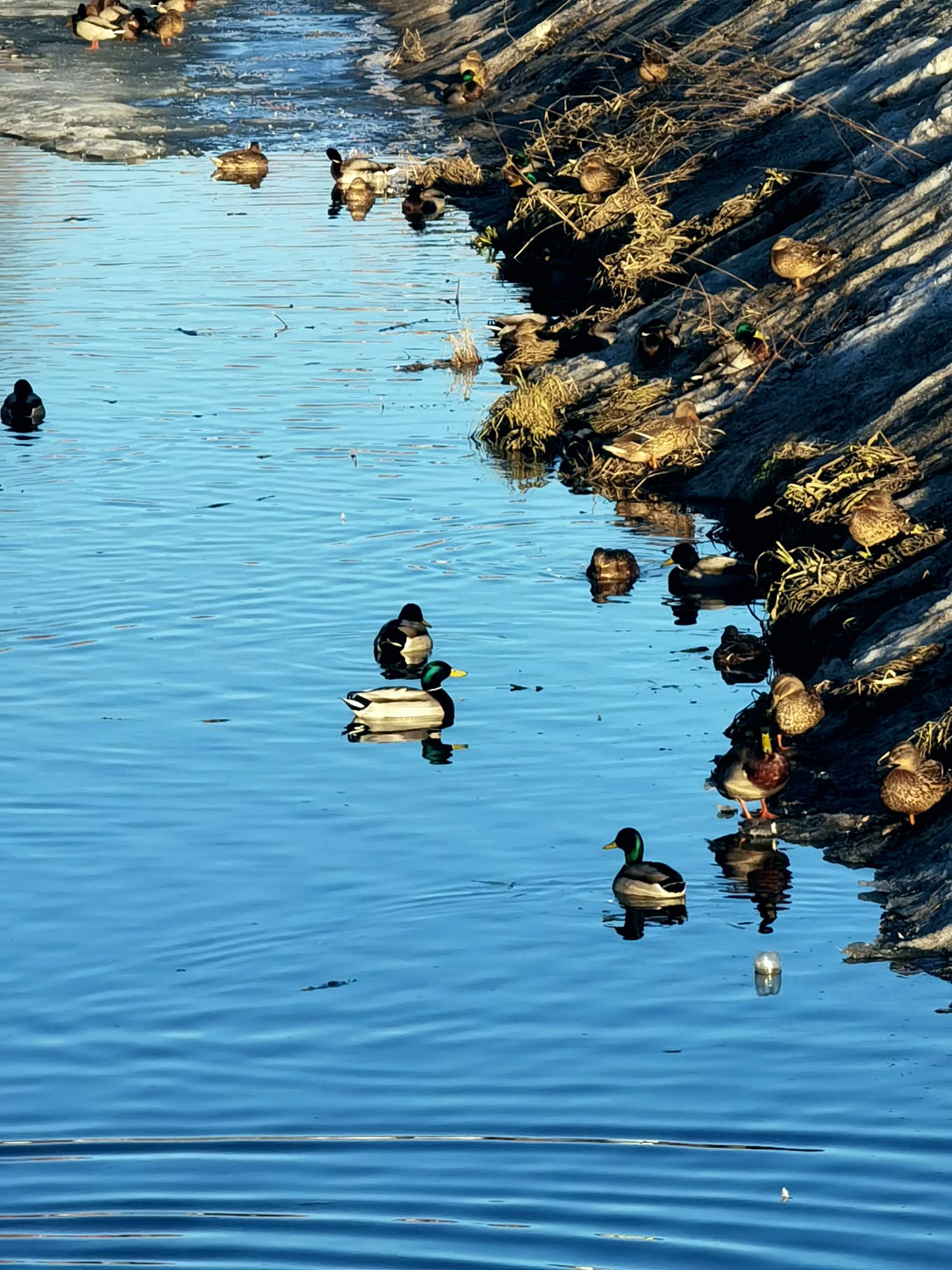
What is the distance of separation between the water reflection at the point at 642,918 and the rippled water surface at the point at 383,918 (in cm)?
4

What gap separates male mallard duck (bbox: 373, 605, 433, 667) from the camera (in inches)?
710

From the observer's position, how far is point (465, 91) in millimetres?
47375

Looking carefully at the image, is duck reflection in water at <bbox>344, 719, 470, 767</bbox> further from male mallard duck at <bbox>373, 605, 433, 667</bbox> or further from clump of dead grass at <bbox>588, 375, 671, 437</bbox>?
clump of dead grass at <bbox>588, 375, 671, 437</bbox>

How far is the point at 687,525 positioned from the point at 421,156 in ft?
77.2

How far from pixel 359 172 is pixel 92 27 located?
18.9 metres

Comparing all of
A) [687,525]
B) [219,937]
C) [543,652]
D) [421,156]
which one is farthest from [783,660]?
[421,156]

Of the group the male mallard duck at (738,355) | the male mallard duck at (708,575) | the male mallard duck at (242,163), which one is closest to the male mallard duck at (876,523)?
the male mallard duck at (708,575)

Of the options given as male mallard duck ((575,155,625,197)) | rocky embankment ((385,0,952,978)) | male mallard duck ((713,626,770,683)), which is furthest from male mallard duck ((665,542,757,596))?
male mallard duck ((575,155,625,197))

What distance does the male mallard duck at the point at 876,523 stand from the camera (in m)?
18.1

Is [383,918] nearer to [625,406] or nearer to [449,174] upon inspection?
[625,406]

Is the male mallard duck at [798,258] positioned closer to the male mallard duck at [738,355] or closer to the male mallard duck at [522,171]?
the male mallard duck at [738,355]

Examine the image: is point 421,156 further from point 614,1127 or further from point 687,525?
point 614,1127

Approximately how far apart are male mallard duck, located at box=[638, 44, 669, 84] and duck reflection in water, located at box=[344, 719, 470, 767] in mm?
21727

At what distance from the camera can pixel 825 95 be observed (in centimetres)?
2989
